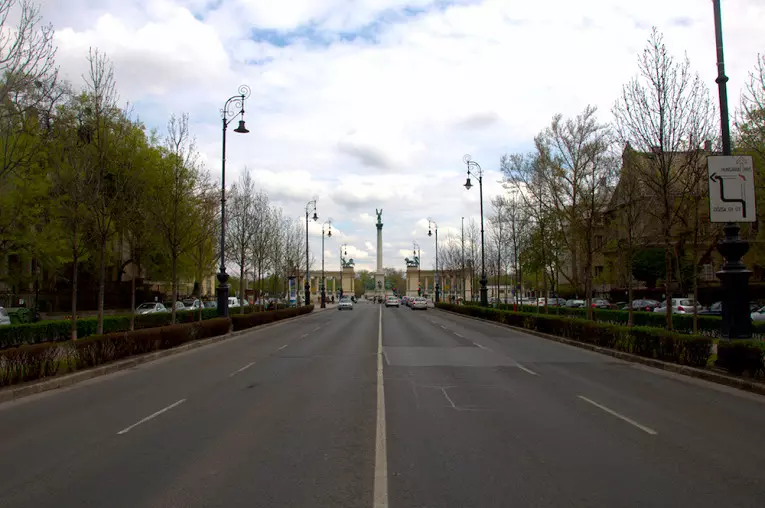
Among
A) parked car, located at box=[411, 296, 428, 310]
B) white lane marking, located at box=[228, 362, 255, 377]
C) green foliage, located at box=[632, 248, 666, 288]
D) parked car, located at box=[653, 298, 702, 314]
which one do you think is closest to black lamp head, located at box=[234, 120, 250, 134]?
white lane marking, located at box=[228, 362, 255, 377]

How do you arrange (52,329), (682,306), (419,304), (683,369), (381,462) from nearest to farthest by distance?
(381,462) < (683,369) < (52,329) < (682,306) < (419,304)

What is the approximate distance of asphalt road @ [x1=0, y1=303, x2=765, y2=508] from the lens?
5391mm

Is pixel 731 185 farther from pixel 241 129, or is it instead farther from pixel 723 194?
pixel 241 129

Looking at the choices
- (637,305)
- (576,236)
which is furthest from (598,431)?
(637,305)

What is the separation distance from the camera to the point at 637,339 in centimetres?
1625

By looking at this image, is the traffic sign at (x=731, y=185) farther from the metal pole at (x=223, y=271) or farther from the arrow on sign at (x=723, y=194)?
the metal pole at (x=223, y=271)

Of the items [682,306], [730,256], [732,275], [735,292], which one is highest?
[730,256]

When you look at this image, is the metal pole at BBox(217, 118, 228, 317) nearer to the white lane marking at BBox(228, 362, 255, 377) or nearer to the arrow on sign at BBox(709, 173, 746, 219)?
the white lane marking at BBox(228, 362, 255, 377)

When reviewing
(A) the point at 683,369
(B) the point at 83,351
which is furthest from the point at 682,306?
(B) the point at 83,351

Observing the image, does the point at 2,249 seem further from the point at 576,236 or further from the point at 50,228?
Result: the point at 576,236

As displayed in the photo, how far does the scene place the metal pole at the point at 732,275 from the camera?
1238 cm

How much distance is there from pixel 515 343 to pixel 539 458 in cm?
1575

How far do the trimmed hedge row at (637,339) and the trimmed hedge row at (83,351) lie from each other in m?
13.8

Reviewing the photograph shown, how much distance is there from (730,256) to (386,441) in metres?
9.48
